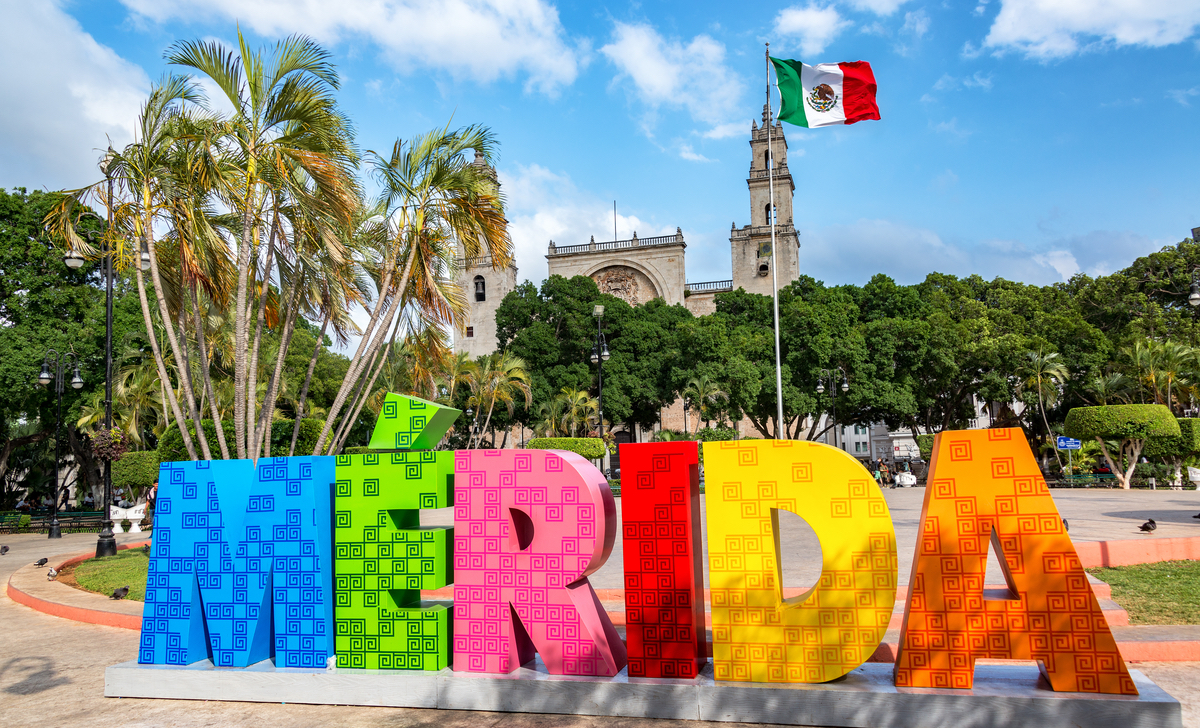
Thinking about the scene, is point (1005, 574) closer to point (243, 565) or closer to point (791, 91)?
point (243, 565)

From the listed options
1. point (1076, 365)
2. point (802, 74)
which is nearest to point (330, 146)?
point (802, 74)

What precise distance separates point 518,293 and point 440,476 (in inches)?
1562

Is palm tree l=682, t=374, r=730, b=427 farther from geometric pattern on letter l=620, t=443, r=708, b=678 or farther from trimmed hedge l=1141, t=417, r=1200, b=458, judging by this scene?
geometric pattern on letter l=620, t=443, r=708, b=678

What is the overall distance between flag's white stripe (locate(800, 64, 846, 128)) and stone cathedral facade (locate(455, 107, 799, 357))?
3375 centimetres

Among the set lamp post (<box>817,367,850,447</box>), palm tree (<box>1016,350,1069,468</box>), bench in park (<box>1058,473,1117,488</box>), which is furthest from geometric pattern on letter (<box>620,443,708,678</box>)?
palm tree (<box>1016,350,1069,468</box>)

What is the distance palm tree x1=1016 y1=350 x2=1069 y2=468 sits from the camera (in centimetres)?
3136

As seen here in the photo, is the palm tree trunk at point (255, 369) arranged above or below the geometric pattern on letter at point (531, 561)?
above

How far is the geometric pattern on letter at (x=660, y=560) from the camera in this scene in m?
5.06

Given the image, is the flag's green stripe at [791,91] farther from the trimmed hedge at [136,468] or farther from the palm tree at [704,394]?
the palm tree at [704,394]

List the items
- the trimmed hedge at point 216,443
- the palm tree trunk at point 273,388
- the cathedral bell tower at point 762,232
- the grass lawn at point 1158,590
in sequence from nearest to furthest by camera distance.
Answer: the grass lawn at point 1158,590
the palm tree trunk at point 273,388
the trimmed hedge at point 216,443
the cathedral bell tower at point 762,232

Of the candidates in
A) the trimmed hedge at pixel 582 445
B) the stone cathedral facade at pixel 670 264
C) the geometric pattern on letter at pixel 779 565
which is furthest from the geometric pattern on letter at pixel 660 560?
the stone cathedral facade at pixel 670 264

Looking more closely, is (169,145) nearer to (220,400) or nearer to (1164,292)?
(220,400)

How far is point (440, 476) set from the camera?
5551 millimetres

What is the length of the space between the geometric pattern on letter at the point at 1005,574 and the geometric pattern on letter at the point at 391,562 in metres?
3.34
